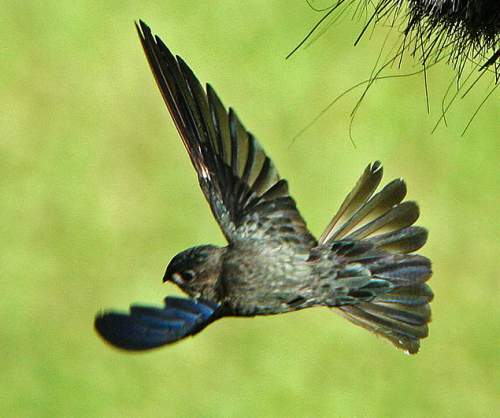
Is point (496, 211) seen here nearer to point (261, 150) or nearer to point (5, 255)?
point (5, 255)

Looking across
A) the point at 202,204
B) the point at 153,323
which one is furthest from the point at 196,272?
the point at 202,204

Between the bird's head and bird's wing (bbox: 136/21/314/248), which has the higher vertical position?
bird's wing (bbox: 136/21/314/248)

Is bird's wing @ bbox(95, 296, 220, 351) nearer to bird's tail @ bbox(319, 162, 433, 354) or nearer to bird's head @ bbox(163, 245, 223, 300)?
bird's head @ bbox(163, 245, 223, 300)

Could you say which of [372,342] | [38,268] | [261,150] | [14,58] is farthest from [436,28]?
[14,58]

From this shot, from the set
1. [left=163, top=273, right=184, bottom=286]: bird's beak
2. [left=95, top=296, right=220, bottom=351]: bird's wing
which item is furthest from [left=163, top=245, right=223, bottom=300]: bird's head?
[left=95, top=296, right=220, bottom=351]: bird's wing

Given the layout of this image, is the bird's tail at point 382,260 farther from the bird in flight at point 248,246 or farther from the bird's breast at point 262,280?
the bird's breast at point 262,280

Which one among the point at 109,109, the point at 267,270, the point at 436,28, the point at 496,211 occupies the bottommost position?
the point at 267,270
